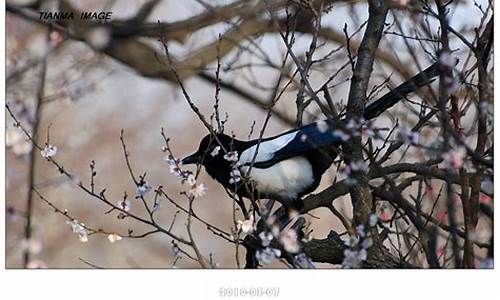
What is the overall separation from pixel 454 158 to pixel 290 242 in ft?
0.86

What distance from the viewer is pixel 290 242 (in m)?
1.25

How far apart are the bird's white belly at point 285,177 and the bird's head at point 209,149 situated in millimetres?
57

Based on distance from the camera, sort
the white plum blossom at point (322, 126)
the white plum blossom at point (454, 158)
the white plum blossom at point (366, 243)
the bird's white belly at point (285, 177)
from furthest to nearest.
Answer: the bird's white belly at point (285, 177) < the white plum blossom at point (322, 126) < the white plum blossom at point (366, 243) < the white plum blossom at point (454, 158)

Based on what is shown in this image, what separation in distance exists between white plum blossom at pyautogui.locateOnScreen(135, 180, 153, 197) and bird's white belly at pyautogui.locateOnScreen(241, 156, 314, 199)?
0.16 m

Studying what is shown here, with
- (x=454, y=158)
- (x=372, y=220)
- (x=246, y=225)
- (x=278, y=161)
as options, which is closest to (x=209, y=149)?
(x=278, y=161)

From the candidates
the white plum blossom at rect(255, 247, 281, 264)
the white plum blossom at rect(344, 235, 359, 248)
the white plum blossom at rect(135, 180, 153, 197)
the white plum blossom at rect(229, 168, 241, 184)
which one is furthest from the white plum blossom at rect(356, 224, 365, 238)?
the white plum blossom at rect(135, 180, 153, 197)

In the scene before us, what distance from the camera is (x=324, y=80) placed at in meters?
1.51

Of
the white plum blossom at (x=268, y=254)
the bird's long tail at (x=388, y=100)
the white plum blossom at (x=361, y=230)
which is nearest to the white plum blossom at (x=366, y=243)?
the white plum blossom at (x=361, y=230)

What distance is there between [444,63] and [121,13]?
753 millimetres

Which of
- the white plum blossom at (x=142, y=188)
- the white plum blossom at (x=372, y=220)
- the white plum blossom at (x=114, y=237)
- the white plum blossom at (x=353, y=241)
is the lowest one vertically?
the white plum blossom at (x=353, y=241)

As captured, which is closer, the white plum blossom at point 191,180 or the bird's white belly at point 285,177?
the white plum blossom at point 191,180

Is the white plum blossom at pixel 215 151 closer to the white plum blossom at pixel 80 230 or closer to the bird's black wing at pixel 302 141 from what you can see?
the bird's black wing at pixel 302 141

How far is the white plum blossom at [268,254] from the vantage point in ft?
4.03
